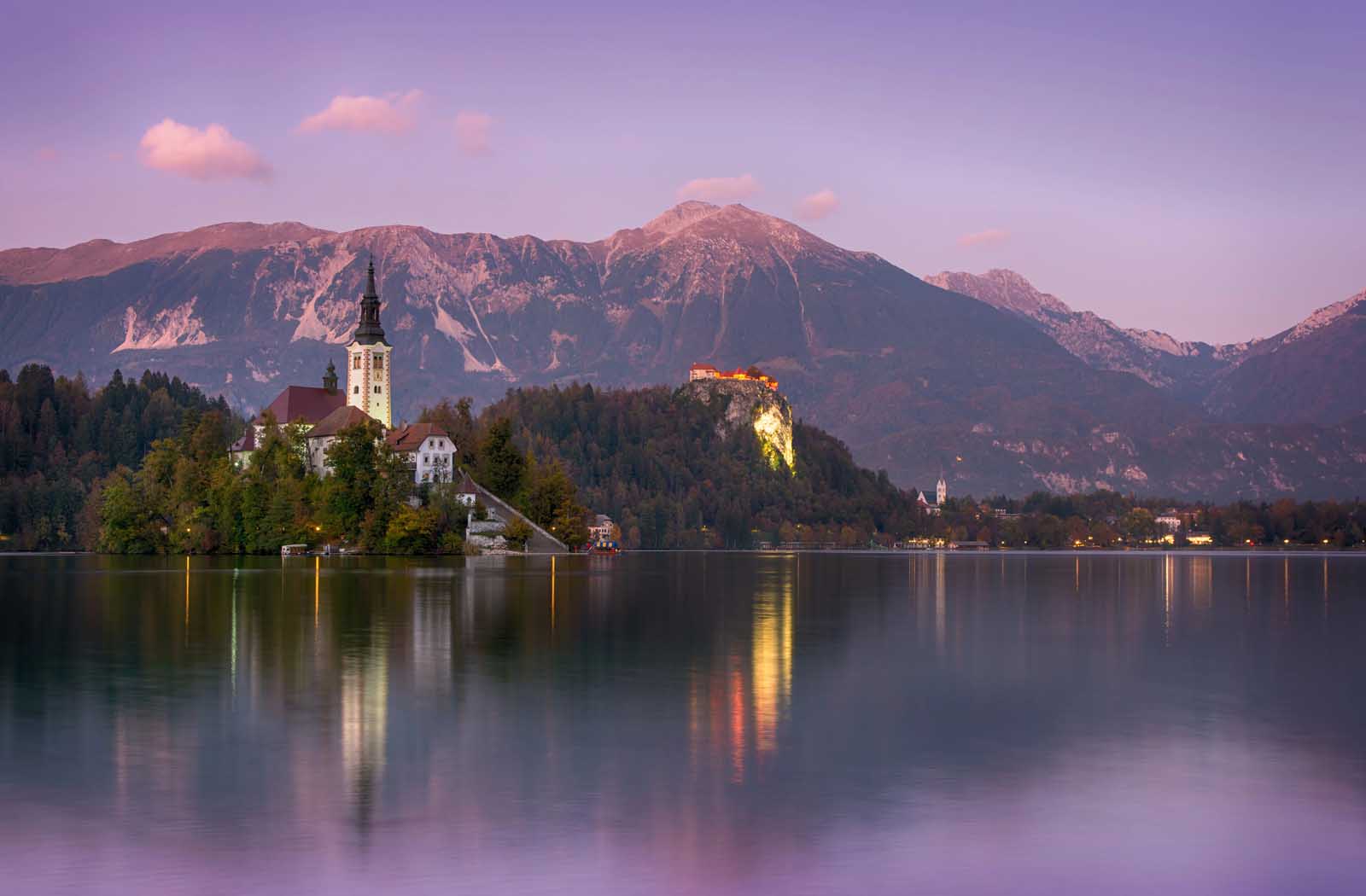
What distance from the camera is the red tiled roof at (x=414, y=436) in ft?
579

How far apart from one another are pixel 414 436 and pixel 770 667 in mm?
137560

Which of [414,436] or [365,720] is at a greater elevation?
[414,436]

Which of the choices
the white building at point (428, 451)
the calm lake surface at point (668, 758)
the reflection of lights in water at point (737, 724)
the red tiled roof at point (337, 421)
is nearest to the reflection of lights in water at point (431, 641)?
the calm lake surface at point (668, 758)

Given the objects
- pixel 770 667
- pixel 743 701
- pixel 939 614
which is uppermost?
pixel 743 701

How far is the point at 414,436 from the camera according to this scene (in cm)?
17800

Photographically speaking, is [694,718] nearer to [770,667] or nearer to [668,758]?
[668,758]

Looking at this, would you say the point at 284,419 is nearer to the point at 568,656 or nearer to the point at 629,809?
the point at 568,656

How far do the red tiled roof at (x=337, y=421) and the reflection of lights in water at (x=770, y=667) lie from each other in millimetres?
111938

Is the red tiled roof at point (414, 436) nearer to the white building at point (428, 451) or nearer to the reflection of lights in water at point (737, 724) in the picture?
the white building at point (428, 451)

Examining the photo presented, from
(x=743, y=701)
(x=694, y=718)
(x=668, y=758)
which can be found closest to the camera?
(x=668, y=758)

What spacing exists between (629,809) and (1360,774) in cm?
1525

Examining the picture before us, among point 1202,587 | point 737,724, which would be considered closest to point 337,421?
point 1202,587

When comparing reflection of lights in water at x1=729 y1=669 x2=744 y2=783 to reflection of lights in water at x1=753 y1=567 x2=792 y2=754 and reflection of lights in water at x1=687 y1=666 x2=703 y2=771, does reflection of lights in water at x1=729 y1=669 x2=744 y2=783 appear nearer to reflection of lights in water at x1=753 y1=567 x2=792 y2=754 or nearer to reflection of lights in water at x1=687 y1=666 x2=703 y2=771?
reflection of lights in water at x1=753 y1=567 x2=792 y2=754

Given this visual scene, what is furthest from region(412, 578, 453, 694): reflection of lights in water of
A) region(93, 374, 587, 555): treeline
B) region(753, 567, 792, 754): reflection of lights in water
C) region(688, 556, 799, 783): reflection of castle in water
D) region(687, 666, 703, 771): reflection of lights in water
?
region(93, 374, 587, 555): treeline
